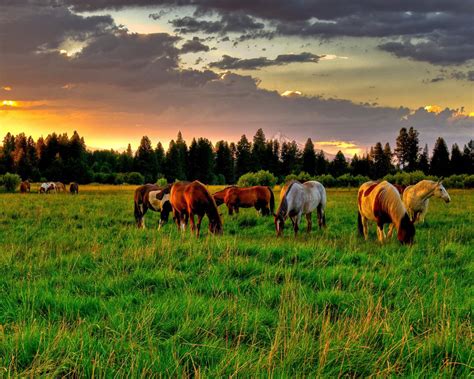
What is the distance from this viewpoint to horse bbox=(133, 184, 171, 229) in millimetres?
17062

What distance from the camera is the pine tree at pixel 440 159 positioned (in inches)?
3477

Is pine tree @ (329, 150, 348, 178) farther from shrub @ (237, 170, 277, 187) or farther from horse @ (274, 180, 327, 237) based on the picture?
horse @ (274, 180, 327, 237)

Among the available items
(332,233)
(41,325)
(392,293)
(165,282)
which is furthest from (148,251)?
(332,233)

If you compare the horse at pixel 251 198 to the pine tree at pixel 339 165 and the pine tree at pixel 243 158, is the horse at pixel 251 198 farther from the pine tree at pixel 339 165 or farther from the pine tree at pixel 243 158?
the pine tree at pixel 339 165

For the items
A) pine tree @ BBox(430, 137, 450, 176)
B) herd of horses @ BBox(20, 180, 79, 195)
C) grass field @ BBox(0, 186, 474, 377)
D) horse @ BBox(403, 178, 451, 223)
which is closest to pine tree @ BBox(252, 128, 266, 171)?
pine tree @ BBox(430, 137, 450, 176)

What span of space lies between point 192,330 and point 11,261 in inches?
217

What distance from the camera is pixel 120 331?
4.71m

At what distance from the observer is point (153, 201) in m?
17.5

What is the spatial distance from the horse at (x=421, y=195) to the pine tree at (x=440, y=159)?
258 feet

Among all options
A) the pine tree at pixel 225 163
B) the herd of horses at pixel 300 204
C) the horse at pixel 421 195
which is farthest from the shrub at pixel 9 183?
the pine tree at pixel 225 163

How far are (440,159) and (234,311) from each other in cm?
9547

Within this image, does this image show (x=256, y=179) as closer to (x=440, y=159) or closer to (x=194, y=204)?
(x=194, y=204)

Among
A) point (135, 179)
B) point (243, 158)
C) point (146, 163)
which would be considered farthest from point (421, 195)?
point (146, 163)

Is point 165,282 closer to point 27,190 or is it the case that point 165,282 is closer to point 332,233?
point 332,233
